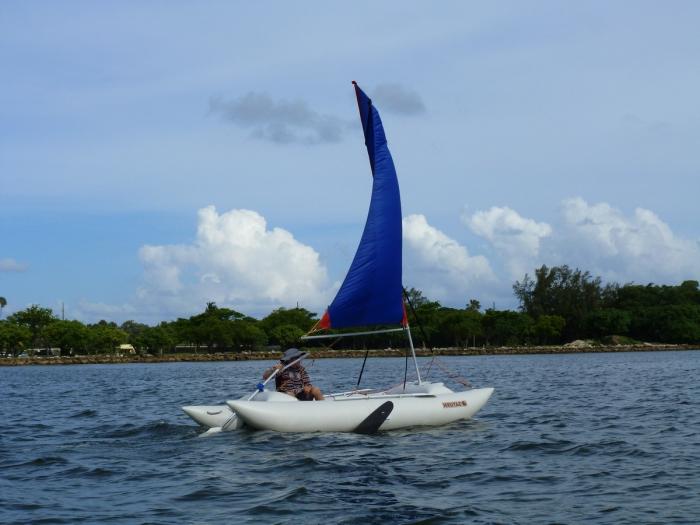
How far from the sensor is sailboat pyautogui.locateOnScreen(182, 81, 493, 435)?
67.2 ft

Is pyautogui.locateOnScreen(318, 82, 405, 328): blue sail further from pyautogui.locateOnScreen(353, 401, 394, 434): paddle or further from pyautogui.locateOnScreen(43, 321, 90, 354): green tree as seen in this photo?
pyautogui.locateOnScreen(43, 321, 90, 354): green tree

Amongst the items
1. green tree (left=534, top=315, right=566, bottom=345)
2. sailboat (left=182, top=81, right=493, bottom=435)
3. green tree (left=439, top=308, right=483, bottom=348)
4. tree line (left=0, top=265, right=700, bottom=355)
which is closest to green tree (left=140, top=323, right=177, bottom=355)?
tree line (left=0, top=265, right=700, bottom=355)

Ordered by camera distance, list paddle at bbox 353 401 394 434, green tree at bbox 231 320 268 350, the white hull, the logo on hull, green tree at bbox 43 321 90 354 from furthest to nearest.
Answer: green tree at bbox 231 320 268 350
green tree at bbox 43 321 90 354
the logo on hull
paddle at bbox 353 401 394 434
the white hull

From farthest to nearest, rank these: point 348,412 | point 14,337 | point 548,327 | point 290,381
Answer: point 548,327 → point 14,337 → point 290,381 → point 348,412

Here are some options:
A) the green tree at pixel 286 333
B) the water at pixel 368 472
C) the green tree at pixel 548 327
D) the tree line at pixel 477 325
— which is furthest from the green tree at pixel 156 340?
the water at pixel 368 472

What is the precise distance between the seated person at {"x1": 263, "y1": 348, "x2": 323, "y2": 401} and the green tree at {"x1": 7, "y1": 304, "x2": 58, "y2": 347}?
137627 mm

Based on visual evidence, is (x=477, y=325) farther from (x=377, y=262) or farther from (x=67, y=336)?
(x=377, y=262)

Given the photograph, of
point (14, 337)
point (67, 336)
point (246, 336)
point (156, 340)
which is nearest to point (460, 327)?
point (246, 336)

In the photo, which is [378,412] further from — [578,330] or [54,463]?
[578,330]

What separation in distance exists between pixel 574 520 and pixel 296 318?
168 metres

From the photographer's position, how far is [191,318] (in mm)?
179625

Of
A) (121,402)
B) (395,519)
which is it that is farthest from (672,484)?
(121,402)

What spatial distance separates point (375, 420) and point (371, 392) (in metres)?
3.12

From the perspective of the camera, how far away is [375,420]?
2109 cm
